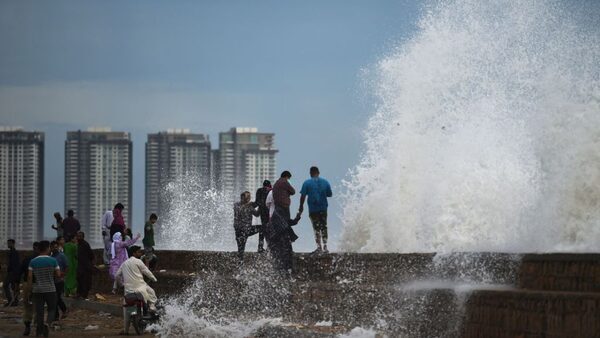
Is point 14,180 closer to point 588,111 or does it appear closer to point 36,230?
point 36,230

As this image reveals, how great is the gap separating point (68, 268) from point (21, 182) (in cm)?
15154

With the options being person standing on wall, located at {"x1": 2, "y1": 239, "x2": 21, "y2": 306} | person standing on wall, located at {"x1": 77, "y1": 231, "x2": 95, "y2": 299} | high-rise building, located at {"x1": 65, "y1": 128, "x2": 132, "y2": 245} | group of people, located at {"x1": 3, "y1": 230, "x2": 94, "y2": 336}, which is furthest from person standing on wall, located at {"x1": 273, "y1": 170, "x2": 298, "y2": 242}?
high-rise building, located at {"x1": 65, "y1": 128, "x2": 132, "y2": 245}

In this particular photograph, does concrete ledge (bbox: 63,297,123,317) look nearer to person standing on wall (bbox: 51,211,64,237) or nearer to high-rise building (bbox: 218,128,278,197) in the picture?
person standing on wall (bbox: 51,211,64,237)

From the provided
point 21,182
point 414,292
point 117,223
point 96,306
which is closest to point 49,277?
point 414,292

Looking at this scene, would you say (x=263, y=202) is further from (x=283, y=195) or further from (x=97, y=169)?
(x=97, y=169)

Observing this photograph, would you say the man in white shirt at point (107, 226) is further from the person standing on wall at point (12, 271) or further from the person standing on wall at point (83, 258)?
the person standing on wall at point (12, 271)

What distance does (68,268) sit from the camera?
21.7 m

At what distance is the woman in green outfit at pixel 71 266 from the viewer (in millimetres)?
21844

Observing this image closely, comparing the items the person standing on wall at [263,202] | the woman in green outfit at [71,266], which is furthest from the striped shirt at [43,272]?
the woman in green outfit at [71,266]

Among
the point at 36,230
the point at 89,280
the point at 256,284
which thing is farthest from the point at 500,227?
the point at 36,230

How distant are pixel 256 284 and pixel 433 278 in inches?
166

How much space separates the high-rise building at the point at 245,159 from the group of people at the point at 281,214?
145421 mm

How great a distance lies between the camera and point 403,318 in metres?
13.4

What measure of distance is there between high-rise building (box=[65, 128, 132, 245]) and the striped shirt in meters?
155
